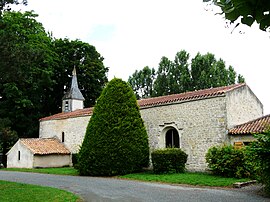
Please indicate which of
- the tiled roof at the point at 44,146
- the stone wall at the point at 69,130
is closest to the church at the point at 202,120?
the stone wall at the point at 69,130

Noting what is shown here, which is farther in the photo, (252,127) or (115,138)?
(115,138)

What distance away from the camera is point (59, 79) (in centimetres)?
4003

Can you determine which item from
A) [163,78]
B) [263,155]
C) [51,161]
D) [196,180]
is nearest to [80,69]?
[163,78]

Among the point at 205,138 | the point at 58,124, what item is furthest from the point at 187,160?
the point at 58,124

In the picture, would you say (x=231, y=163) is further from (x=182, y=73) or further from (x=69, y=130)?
(x=182, y=73)

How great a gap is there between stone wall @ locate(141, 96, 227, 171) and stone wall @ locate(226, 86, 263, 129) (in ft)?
1.89

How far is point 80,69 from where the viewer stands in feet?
131

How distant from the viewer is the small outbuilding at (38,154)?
1084 inches

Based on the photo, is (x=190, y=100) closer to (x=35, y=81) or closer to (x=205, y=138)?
(x=205, y=138)

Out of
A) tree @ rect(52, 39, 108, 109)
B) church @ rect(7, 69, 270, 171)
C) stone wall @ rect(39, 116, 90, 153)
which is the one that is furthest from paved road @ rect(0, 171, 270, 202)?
tree @ rect(52, 39, 108, 109)

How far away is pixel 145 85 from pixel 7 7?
3383cm

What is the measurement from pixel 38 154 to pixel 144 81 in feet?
77.8

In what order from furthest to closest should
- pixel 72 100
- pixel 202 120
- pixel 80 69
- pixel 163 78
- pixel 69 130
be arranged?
pixel 163 78 → pixel 80 69 → pixel 72 100 → pixel 69 130 → pixel 202 120

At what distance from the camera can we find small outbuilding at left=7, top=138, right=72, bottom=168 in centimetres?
2753
